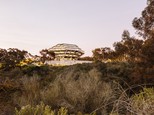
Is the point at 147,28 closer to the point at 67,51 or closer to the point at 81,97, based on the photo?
the point at 81,97

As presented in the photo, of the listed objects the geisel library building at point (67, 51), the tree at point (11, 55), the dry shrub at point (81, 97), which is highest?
the geisel library building at point (67, 51)

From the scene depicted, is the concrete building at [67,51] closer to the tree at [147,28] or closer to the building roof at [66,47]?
the building roof at [66,47]

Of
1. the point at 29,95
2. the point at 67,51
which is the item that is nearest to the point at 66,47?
the point at 67,51

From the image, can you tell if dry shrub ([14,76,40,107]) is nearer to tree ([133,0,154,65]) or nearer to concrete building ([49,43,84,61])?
tree ([133,0,154,65])

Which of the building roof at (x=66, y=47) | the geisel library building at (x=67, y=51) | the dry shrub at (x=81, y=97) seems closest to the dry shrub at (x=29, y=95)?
the dry shrub at (x=81, y=97)

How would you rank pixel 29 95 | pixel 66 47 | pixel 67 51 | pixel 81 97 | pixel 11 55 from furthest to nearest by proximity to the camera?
1. pixel 67 51
2. pixel 66 47
3. pixel 11 55
4. pixel 29 95
5. pixel 81 97

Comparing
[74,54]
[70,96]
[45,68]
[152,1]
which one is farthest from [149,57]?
[74,54]

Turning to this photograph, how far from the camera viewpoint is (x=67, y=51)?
41562 millimetres

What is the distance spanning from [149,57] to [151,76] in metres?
0.85

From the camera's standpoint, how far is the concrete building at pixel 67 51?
41312 millimetres

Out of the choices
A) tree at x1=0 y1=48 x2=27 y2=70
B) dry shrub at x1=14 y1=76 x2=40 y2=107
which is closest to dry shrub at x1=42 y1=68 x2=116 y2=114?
dry shrub at x1=14 y1=76 x2=40 y2=107

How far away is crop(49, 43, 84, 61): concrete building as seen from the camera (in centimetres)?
4131

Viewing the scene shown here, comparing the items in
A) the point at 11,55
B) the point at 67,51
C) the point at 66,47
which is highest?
the point at 66,47

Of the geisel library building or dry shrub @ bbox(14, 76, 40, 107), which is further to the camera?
the geisel library building
